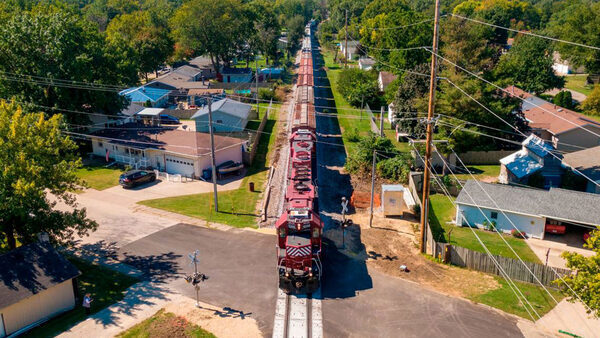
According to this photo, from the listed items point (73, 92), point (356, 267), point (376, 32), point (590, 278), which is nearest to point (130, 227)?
point (356, 267)

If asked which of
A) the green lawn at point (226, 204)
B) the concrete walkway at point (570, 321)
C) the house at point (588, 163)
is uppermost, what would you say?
the house at point (588, 163)

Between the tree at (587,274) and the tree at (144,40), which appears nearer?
the tree at (587,274)

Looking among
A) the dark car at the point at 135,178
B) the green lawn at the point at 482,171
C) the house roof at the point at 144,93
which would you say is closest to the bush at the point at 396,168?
the green lawn at the point at 482,171

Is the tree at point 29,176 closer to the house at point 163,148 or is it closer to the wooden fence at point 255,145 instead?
the house at point 163,148

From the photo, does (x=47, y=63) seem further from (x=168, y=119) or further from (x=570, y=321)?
(x=570, y=321)

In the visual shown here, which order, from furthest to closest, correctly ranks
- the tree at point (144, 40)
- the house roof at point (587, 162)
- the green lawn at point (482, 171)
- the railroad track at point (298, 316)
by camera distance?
the tree at point (144, 40) < the green lawn at point (482, 171) < the house roof at point (587, 162) < the railroad track at point (298, 316)

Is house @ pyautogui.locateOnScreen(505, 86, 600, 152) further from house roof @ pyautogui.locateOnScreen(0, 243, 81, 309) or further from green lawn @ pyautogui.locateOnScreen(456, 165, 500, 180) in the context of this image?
house roof @ pyautogui.locateOnScreen(0, 243, 81, 309)

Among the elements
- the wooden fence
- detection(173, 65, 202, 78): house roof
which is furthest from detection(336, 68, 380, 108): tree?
detection(173, 65, 202, 78): house roof
